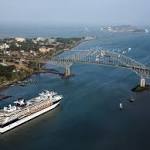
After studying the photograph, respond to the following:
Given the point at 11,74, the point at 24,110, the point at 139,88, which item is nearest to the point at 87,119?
the point at 24,110

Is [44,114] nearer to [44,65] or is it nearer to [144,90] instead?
[144,90]

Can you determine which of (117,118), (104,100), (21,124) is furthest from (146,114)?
(21,124)

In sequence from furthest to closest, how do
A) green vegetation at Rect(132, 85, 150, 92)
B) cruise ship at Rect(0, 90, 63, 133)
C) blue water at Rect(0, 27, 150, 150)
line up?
green vegetation at Rect(132, 85, 150, 92) < cruise ship at Rect(0, 90, 63, 133) < blue water at Rect(0, 27, 150, 150)

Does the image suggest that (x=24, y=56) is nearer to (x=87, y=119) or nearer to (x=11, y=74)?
(x=11, y=74)

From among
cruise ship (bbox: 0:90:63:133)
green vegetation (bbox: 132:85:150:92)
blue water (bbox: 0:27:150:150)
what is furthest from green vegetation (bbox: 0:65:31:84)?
green vegetation (bbox: 132:85:150:92)

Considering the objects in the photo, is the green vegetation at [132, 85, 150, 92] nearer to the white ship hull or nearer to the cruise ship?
the cruise ship

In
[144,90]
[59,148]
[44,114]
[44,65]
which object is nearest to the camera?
[59,148]

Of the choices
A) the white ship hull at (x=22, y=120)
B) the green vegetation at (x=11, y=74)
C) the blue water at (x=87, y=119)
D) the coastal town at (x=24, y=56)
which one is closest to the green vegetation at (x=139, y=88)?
the blue water at (x=87, y=119)
